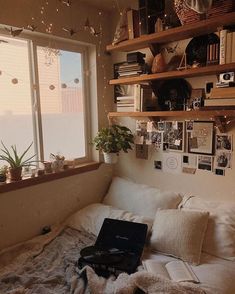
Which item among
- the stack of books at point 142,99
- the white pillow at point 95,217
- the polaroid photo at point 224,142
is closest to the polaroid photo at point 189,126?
the polaroid photo at point 224,142

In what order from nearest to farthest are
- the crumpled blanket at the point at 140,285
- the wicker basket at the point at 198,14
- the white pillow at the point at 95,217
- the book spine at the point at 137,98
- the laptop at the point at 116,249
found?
the crumpled blanket at the point at 140,285 → the laptop at the point at 116,249 → the wicker basket at the point at 198,14 → the white pillow at the point at 95,217 → the book spine at the point at 137,98

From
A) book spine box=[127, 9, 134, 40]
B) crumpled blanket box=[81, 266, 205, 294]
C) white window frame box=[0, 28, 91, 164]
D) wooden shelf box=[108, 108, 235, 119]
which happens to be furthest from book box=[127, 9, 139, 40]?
crumpled blanket box=[81, 266, 205, 294]

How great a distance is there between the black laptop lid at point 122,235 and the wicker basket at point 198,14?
1.47 metres

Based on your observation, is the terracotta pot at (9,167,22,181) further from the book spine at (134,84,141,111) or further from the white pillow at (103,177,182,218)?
the book spine at (134,84,141,111)

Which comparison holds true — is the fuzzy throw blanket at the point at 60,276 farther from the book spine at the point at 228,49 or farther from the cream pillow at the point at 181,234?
the book spine at the point at 228,49

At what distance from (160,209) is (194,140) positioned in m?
0.61

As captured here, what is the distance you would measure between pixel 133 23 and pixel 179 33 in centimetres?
46

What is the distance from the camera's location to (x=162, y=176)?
242 cm

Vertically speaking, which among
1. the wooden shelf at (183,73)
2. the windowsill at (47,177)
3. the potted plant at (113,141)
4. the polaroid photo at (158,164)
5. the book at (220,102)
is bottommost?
the windowsill at (47,177)

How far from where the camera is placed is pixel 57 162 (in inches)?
91.7

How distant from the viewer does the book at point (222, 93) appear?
174 cm

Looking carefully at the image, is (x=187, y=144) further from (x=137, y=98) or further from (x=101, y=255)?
(x=101, y=255)

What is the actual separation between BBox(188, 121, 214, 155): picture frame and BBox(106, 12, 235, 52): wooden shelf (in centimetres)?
66

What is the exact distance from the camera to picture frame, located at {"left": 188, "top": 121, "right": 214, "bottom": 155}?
2070 millimetres
